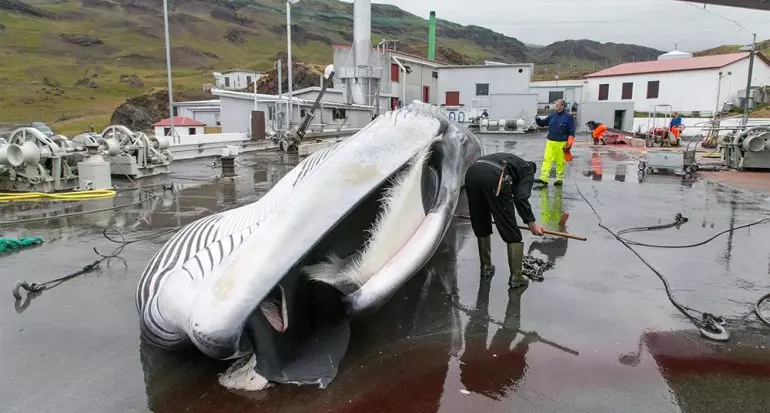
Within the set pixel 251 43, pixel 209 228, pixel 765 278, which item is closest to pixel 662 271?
pixel 765 278

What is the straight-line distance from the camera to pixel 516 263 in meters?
4.77

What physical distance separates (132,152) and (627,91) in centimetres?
5004

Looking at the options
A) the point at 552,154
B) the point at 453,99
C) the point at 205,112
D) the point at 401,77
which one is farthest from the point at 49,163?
the point at 453,99

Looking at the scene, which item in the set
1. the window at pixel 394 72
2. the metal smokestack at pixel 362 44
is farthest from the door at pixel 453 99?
the metal smokestack at pixel 362 44

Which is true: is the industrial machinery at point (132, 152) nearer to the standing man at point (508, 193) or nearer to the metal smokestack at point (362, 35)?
the standing man at point (508, 193)

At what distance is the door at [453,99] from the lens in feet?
159

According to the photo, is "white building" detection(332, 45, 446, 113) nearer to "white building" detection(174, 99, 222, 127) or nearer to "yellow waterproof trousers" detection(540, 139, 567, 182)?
"white building" detection(174, 99, 222, 127)

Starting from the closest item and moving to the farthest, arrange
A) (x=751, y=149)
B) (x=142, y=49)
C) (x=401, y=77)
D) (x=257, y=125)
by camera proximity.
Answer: (x=751, y=149) < (x=257, y=125) < (x=401, y=77) < (x=142, y=49)

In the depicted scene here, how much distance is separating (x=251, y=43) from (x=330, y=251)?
6079 inches

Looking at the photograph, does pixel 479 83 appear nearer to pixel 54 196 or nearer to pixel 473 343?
pixel 54 196

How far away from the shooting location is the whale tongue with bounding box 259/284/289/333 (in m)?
3.10

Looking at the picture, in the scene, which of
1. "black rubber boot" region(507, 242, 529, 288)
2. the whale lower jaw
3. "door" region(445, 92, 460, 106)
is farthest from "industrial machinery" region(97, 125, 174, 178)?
"door" region(445, 92, 460, 106)

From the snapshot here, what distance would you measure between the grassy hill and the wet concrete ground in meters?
44.9

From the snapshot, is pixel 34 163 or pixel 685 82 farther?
pixel 685 82
